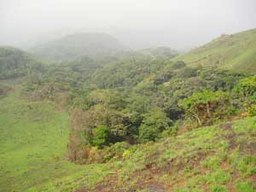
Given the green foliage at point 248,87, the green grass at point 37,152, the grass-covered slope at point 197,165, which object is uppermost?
the grass-covered slope at point 197,165

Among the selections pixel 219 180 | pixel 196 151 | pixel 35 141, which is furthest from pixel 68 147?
pixel 219 180

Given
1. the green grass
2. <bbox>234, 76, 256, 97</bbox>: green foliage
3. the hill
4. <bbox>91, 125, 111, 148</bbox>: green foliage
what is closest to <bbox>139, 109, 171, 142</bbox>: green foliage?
the hill

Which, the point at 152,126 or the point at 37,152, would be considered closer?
the point at 37,152

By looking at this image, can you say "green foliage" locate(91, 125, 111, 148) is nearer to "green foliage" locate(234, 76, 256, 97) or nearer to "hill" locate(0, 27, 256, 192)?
"hill" locate(0, 27, 256, 192)

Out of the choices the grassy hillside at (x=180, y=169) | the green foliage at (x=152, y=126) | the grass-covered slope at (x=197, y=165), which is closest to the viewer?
the grass-covered slope at (x=197, y=165)

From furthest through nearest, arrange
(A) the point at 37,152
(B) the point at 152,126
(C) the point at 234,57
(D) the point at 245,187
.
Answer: (C) the point at 234,57
(B) the point at 152,126
(A) the point at 37,152
(D) the point at 245,187

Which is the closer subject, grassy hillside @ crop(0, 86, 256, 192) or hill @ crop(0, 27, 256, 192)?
grassy hillside @ crop(0, 86, 256, 192)

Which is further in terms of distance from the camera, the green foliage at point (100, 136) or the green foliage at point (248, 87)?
the green foliage at point (248, 87)

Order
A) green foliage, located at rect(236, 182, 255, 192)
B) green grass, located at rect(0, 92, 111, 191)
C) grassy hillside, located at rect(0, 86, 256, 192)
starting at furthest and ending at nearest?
green grass, located at rect(0, 92, 111, 191) < grassy hillside, located at rect(0, 86, 256, 192) < green foliage, located at rect(236, 182, 255, 192)

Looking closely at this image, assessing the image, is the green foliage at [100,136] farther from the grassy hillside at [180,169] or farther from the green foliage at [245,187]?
the green foliage at [245,187]

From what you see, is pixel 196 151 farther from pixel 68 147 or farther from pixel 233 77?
pixel 233 77

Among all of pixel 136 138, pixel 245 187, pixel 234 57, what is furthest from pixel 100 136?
pixel 234 57

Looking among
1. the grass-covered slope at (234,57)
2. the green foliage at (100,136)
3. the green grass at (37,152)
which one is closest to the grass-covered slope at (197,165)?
the green grass at (37,152)

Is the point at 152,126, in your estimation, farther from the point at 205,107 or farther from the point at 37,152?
the point at 37,152
